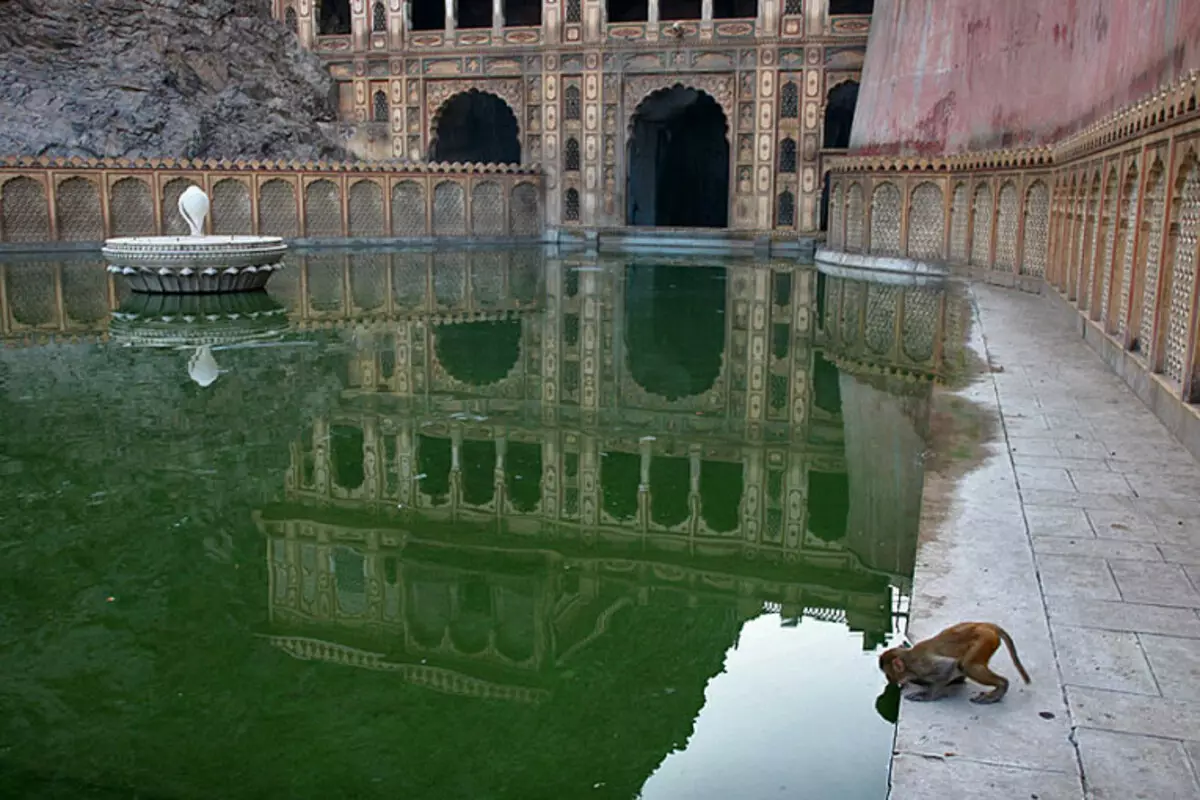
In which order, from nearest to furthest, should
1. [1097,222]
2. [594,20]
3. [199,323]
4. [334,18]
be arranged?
[1097,222]
[199,323]
[594,20]
[334,18]

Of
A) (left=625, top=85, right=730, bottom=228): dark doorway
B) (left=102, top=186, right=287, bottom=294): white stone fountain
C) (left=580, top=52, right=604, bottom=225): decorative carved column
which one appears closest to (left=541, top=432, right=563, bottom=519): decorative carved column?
(left=102, top=186, right=287, bottom=294): white stone fountain

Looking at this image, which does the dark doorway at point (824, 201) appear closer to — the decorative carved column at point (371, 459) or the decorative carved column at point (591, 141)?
the decorative carved column at point (591, 141)

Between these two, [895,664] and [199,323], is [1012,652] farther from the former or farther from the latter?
[199,323]

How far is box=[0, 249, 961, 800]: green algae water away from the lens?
3402 mm

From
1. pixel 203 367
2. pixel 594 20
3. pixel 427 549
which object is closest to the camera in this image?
pixel 427 549

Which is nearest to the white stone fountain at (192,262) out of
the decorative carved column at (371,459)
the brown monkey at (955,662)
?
the decorative carved column at (371,459)

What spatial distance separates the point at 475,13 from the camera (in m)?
31.5

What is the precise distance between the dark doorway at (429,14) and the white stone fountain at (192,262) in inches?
697

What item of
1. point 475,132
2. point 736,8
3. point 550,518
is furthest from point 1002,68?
point 475,132

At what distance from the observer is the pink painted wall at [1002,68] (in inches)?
404

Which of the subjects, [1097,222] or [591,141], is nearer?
[1097,222]

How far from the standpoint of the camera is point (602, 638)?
14.1 ft

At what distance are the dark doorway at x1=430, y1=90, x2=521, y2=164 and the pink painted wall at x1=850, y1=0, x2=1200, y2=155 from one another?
36.5 feet

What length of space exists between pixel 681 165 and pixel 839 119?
4.92m
